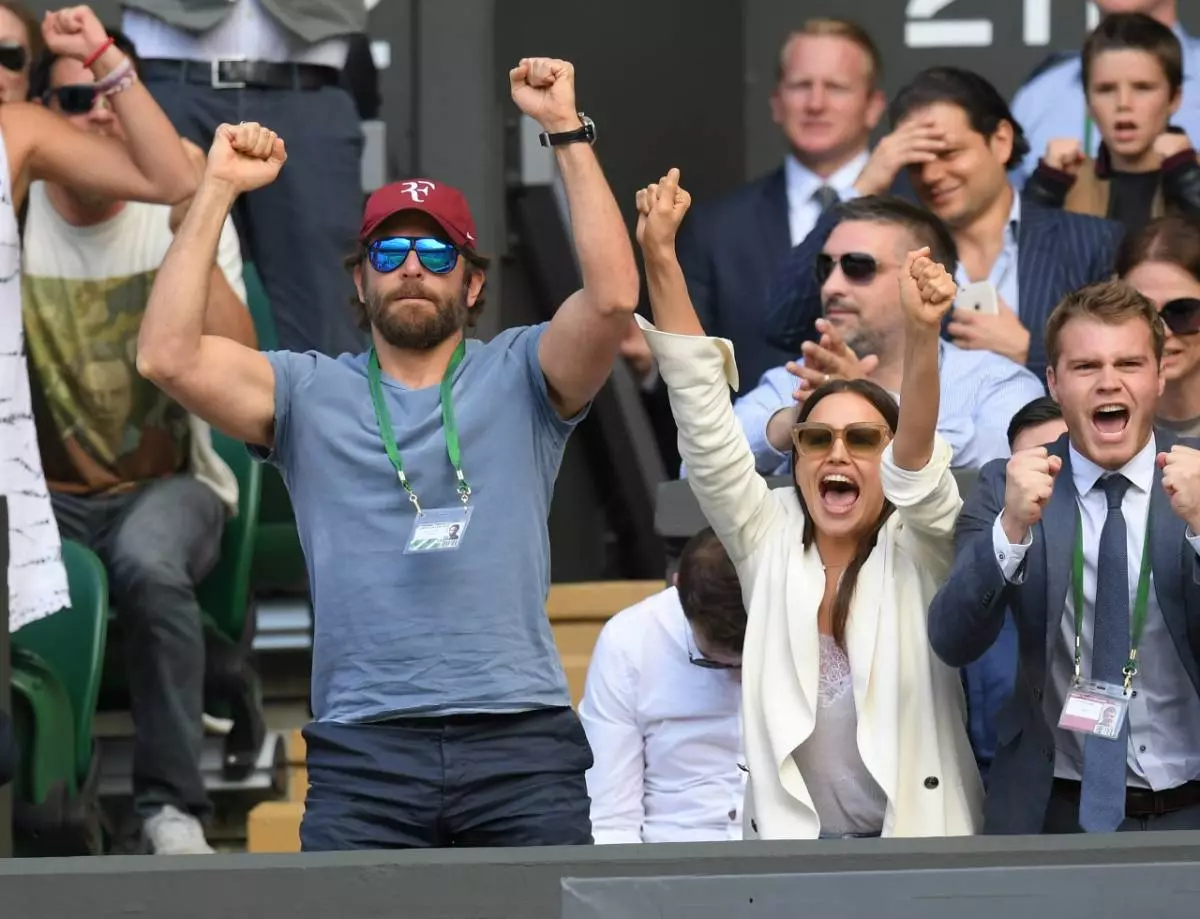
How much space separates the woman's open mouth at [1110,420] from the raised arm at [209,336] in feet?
4.72

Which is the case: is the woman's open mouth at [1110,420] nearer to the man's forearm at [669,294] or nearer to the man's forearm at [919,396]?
the man's forearm at [919,396]

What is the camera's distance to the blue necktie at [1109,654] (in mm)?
4211

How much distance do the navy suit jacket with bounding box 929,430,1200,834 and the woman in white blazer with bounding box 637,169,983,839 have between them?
0.10m

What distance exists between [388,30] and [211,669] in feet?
10.1

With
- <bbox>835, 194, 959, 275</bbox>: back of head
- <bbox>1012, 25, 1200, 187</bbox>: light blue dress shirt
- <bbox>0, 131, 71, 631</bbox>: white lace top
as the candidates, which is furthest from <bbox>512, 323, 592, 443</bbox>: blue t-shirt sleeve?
<bbox>1012, 25, 1200, 187</bbox>: light blue dress shirt

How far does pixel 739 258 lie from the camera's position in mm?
6742

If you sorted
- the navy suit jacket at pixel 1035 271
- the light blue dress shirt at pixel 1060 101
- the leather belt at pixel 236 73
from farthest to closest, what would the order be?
the light blue dress shirt at pixel 1060 101
the leather belt at pixel 236 73
the navy suit jacket at pixel 1035 271

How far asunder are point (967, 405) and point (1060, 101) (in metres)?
2.30

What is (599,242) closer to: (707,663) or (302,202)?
(707,663)

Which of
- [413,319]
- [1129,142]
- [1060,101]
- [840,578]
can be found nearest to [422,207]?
[413,319]

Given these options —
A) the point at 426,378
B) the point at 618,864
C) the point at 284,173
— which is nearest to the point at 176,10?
the point at 284,173

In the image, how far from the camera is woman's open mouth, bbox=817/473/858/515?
453 centimetres

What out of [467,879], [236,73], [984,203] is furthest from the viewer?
[236,73]

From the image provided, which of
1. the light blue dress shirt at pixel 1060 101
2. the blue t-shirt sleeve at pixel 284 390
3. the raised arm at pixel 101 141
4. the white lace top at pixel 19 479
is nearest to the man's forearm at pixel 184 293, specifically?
the blue t-shirt sleeve at pixel 284 390
